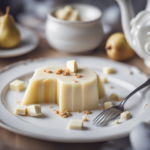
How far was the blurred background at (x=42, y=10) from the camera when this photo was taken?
170 centimetres

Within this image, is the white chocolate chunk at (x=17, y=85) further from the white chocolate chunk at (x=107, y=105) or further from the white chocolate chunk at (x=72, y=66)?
the white chocolate chunk at (x=107, y=105)

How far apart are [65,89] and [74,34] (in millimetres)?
438

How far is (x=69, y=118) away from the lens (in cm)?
85

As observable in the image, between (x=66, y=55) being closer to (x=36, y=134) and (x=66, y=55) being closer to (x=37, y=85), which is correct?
(x=37, y=85)

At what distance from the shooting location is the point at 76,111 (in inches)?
35.6

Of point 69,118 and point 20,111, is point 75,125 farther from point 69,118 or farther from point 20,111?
point 20,111

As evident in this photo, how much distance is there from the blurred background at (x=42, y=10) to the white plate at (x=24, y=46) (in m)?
0.21

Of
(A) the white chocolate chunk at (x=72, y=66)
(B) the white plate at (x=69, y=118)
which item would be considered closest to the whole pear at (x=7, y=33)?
(B) the white plate at (x=69, y=118)

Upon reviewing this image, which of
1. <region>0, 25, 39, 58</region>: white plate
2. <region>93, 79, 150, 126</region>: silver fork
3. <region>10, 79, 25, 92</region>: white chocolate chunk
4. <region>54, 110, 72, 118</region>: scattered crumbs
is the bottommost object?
<region>54, 110, 72, 118</region>: scattered crumbs

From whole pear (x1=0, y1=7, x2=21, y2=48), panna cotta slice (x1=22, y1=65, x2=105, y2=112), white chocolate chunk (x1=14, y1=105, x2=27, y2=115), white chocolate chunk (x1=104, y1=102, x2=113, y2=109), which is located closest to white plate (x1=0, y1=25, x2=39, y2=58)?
whole pear (x1=0, y1=7, x2=21, y2=48)

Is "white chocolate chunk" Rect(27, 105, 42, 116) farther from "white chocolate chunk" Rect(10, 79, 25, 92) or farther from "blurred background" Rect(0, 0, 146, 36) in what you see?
"blurred background" Rect(0, 0, 146, 36)

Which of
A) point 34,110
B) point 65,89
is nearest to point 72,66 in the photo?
point 65,89

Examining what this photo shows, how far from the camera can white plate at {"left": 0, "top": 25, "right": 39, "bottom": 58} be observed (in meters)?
1.23

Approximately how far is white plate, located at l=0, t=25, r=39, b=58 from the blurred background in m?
0.21
